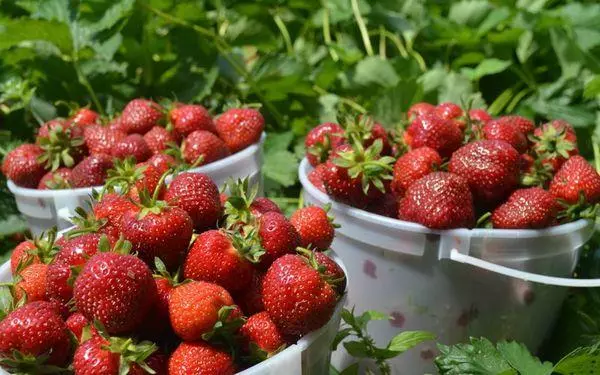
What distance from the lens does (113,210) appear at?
0.76 metres

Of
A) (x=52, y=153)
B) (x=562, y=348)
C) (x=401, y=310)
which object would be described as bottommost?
(x=562, y=348)

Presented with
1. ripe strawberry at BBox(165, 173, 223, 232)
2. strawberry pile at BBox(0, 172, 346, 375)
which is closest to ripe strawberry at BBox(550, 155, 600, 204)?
strawberry pile at BBox(0, 172, 346, 375)

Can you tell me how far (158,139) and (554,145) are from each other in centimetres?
59

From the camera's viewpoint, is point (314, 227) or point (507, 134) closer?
point (314, 227)

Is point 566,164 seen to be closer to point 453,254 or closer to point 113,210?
point 453,254

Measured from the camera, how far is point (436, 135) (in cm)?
98

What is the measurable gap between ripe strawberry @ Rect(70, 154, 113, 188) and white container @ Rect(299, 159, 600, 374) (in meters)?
0.31

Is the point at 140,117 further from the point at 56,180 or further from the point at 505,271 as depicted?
the point at 505,271

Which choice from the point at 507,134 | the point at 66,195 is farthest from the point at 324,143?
the point at 66,195

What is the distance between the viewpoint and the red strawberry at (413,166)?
935 mm

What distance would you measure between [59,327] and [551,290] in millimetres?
645

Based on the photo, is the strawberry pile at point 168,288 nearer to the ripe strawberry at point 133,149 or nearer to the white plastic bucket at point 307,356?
the white plastic bucket at point 307,356

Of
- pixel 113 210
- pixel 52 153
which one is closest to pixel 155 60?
pixel 52 153

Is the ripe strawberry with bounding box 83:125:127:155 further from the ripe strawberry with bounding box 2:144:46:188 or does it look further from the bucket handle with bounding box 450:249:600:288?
the bucket handle with bounding box 450:249:600:288
